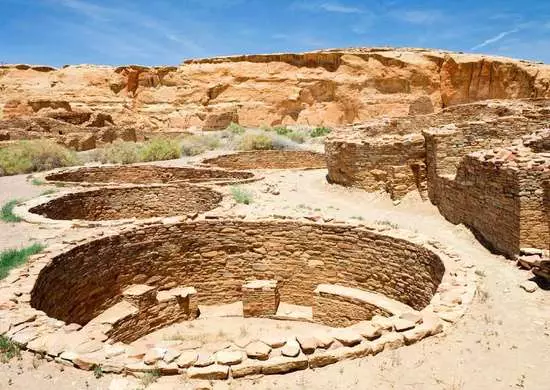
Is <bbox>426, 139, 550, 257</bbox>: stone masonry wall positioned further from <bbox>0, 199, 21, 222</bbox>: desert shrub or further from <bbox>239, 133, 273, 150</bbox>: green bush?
<bbox>239, 133, 273, 150</bbox>: green bush

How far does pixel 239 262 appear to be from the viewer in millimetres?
8727

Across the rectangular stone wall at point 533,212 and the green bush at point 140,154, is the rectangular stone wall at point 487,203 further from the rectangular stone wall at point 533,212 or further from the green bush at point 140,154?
the green bush at point 140,154

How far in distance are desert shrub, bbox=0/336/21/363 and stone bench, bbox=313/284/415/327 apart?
4.79 m

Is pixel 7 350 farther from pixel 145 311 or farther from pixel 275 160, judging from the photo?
pixel 275 160

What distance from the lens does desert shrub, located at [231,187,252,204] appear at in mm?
10953

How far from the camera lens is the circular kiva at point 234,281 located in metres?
5.55

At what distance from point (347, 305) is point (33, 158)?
15.5 m

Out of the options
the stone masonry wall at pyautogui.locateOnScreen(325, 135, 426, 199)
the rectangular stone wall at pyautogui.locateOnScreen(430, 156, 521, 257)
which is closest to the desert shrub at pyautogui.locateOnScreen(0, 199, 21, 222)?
the stone masonry wall at pyautogui.locateOnScreen(325, 135, 426, 199)

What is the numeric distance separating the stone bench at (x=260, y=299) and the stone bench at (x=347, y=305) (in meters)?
0.73

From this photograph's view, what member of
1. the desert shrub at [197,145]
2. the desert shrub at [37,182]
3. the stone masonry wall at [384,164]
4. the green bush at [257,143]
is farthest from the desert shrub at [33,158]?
the stone masonry wall at [384,164]

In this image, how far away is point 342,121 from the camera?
135 ft

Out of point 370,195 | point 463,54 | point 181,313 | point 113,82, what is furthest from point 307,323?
point 113,82

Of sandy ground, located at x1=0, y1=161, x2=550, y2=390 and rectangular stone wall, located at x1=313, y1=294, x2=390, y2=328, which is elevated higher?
sandy ground, located at x1=0, y1=161, x2=550, y2=390

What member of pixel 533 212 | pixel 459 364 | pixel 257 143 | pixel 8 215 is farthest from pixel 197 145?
pixel 459 364
